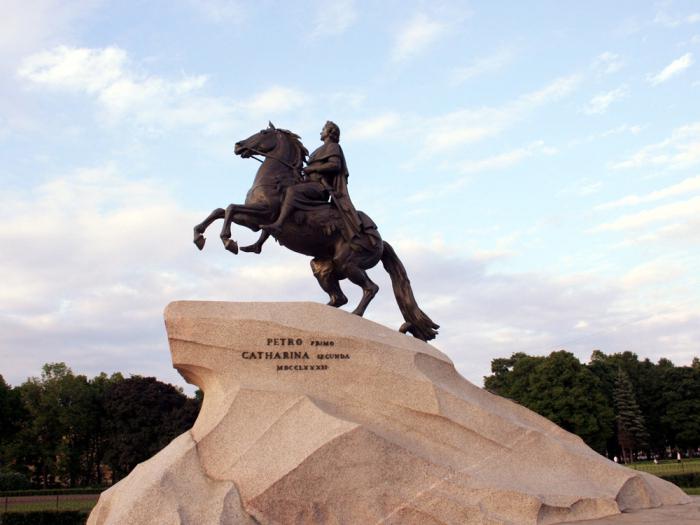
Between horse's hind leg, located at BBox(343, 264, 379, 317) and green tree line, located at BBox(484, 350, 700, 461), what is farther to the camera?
green tree line, located at BBox(484, 350, 700, 461)

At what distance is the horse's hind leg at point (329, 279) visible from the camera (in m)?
12.0

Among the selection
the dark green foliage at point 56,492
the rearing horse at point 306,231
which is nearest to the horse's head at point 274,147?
the rearing horse at point 306,231

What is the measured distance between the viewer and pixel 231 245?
10.5 m

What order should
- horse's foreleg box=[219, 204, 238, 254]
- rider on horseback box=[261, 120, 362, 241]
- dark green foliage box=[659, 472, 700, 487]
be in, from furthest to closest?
dark green foliage box=[659, 472, 700, 487]
rider on horseback box=[261, 120, 362, 241]
horse's foreleg box=[219, 204, 238, 254]

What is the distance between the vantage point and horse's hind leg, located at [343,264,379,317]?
11.6 metres

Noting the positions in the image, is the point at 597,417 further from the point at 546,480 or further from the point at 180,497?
the point at 180,497

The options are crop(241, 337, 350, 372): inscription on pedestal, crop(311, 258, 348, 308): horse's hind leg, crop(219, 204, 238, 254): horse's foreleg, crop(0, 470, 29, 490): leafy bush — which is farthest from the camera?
crop(0, 470, 29, 490): leafy bush

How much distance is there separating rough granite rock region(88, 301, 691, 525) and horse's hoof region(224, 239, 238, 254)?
4.05 ft

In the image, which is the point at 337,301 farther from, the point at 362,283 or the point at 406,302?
the point at 406,302

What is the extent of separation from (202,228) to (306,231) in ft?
5.58

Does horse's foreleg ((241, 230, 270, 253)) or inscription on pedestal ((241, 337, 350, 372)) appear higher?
horse's foreleg ((241, 230, 270, 253))

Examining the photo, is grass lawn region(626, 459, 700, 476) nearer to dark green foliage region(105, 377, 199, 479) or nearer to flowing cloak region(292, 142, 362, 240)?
flowing cloak region(292, 142, 362, 240)

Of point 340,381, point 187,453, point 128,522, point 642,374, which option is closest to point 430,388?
point 340,381

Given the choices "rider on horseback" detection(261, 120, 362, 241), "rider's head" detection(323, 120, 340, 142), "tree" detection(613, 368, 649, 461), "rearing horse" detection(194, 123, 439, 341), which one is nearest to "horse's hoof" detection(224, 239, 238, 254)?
"rearing horse" detection(194, 123, 439, 341)
